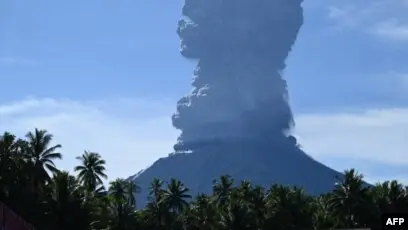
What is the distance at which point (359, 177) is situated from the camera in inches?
3573

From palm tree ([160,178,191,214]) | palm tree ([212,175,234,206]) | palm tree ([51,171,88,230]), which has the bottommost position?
palm tree ([51,171,88,230])

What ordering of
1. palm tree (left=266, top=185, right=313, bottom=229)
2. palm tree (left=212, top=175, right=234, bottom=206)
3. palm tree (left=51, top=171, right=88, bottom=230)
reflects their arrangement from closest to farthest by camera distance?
palm tree (left=51, top=171, right=88, bottom=230) → palm tree (left=266, top=185, right=313, bottom=229) → palm tree (left=212, top=175, right=234, bottom=206)

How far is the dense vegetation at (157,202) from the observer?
74750mm

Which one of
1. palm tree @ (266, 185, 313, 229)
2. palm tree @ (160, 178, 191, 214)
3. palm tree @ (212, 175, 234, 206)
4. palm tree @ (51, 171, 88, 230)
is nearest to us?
palm tree @ (51, 171, 88, 230)

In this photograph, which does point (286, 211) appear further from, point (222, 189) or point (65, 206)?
point (65, 206)

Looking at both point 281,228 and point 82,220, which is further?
point 281,228

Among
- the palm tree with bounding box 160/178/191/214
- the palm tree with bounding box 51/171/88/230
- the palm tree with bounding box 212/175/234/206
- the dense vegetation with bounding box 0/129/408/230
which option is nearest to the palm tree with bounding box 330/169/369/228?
the dense vegetation with bounding box 0/129/408/230

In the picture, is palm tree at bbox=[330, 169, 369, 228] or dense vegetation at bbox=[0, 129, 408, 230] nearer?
dense vegetation at bbox=[0, 129, 408, 230]

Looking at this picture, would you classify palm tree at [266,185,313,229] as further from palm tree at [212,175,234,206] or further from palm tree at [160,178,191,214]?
palm tree at [160,178,191,214]

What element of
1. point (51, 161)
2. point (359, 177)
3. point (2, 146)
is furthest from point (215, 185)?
point (2, 146)

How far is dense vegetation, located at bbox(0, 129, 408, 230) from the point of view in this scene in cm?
7475

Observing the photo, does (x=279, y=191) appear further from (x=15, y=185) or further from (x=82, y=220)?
(x=15, y=185)

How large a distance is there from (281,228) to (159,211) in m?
15.5

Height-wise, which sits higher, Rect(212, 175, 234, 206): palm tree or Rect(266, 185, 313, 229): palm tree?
Rect(212, 175, 234, 206): palm tree
